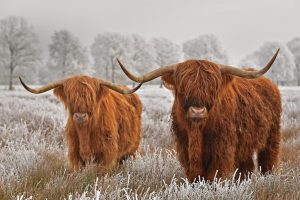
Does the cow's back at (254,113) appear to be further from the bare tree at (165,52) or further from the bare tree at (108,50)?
the bare tree at (165,52)

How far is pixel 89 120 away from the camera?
197 inches

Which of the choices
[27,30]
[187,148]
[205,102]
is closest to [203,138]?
[187,148]

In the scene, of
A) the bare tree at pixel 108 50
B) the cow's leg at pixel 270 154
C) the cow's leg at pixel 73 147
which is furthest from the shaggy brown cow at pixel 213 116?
the bare tree at pixel 108 50

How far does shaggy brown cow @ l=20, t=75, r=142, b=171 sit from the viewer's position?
15.9 feet

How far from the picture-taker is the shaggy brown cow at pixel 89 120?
4.84m

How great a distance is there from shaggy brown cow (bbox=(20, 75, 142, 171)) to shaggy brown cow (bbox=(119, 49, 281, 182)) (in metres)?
1.19

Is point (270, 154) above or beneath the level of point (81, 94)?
beneath

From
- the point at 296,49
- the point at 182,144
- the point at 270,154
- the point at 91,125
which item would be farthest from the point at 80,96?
the point at 296,49

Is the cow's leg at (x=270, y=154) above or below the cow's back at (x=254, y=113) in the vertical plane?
below

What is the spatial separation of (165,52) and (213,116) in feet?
187

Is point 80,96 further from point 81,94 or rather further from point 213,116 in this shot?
point 213,116

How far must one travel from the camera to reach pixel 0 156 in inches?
188

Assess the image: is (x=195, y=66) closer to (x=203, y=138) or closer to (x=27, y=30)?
(x=203, y=138)

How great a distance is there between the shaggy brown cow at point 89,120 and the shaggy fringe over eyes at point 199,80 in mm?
1383
